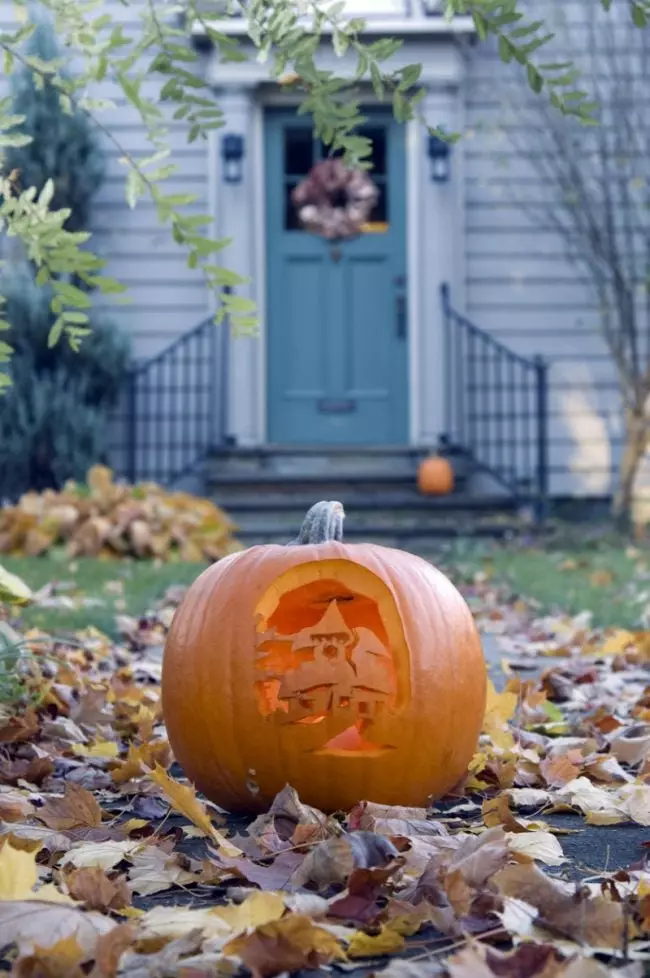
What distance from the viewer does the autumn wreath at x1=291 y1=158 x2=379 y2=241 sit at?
8.93m

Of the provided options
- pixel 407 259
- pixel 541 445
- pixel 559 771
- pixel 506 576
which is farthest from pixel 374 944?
pixel 407 259

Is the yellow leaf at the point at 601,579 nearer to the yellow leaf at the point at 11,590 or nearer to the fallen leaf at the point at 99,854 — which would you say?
the yellow leaf at the point at 11,590

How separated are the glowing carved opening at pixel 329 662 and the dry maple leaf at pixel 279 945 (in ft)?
2.39

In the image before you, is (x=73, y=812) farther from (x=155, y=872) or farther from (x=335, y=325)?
(x=335, y=325)

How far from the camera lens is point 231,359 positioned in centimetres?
886

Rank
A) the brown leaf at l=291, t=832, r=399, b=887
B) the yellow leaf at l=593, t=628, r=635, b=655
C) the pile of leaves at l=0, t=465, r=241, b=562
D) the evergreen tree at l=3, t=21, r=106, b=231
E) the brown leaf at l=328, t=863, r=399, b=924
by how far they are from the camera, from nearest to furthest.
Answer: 1. the brown leaf at l=328, t=863, r=399, b=924
2. the brown leaf at l=291, t=832, r=399, b=887
3. the yellow leaf at l=593, t=628, r=635, b=655
4. the pile of leaves at l=0, t=465, r=241, b=562
5. the evergreen tree at l=3, t=21, r=106, b=231

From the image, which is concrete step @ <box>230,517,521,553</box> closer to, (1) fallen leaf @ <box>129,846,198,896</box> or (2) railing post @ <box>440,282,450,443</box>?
(2) railing post @ <box>440,282,450,443</box>

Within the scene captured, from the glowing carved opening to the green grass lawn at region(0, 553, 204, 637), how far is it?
1.89 metres

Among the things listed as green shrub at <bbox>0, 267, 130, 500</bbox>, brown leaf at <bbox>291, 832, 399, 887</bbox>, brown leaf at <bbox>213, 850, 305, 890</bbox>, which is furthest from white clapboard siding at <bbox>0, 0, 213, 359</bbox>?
brown leaf at <bbox>291, 832, 399, 887</bbox>

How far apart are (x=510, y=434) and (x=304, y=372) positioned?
1528 millimetres

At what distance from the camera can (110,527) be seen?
6.94m

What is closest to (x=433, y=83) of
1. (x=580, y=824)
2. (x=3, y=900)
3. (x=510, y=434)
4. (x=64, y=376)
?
(x=510, y=434)

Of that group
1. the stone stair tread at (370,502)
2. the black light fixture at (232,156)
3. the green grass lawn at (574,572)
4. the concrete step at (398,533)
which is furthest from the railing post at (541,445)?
the black light fixture at (232,156)

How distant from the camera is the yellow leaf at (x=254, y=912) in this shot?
1.44 meters
